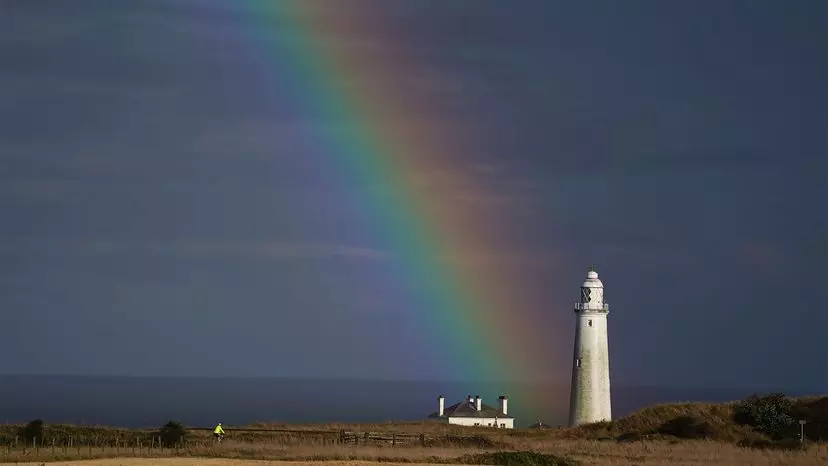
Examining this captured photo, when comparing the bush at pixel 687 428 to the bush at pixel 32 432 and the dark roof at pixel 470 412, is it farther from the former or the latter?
the bush at pixel 32 432

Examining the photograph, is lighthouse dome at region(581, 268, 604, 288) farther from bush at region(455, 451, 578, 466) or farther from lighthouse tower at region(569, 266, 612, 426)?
bush at region(455, 451, 578, 466)

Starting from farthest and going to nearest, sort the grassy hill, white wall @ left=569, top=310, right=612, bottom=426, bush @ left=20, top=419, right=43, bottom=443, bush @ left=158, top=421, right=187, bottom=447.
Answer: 1. white wall @ left=569, top=310, right=612, bottom=426
2. the grassy hill
3. bush @ left=20, top=419, right=43, bottom=443
4. bush @ left=158, top=421, right=187, bottom=447

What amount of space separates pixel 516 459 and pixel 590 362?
29.5 meters

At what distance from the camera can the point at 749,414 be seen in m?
58.7

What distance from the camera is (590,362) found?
230 ft

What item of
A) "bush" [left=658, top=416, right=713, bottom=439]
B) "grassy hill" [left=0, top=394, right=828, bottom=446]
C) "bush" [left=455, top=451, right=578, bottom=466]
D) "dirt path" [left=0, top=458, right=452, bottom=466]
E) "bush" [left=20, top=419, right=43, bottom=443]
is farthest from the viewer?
"bush" [left=658, top=416, right=713, bottom=439]

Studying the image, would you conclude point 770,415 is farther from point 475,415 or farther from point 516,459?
point 475,415

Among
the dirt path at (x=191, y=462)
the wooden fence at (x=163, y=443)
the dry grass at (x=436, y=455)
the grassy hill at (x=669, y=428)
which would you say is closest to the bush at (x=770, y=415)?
the grassy hill at (x=669, y=428)

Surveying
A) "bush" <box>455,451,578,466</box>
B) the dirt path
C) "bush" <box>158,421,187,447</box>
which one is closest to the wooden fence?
"bush" <box>158,421,187,447</box>

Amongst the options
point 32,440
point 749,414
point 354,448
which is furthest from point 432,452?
point 749,414

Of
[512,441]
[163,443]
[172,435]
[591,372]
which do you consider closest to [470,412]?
[591,372]

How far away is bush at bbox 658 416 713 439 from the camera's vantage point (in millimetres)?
55281

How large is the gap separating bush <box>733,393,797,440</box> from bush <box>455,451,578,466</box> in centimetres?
1743

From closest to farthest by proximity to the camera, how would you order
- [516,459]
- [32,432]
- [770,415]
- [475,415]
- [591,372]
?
1. [516,459]
2. [32,432]
3. [770,415]
4. [591,372]
5. [475,415]
